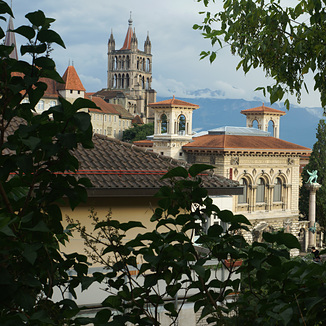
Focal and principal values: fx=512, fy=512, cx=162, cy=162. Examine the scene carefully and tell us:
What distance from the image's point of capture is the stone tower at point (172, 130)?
44.0 m

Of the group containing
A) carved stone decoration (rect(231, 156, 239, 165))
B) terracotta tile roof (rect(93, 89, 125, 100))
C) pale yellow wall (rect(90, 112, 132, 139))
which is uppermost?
terracotta tile roof (rect(93, 89, 125, 100))

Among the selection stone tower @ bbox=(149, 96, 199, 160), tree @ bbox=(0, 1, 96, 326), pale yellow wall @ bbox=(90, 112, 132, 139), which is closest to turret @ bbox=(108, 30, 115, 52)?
pale yellow wall @ bbox=(90, 112, 132, 139)

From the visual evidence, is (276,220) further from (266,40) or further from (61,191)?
(61,191)

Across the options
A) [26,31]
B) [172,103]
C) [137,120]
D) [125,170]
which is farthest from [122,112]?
[26,31]

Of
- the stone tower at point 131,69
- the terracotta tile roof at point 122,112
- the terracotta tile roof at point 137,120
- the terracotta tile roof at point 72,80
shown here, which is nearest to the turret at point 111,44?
the stone tower at point 131,69

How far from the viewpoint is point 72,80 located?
223 ft

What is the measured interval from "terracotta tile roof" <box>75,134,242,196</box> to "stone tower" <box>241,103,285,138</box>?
146 feet

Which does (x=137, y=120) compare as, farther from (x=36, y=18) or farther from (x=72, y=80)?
(x=36, y=18)

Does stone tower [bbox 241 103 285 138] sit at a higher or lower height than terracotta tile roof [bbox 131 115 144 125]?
lower

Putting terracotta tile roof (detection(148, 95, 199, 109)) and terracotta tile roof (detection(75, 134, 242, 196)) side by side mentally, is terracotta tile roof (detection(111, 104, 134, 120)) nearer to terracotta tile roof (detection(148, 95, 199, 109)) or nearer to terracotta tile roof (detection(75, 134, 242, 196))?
terracotta tile roof (detection(148, 95, 199, 109))

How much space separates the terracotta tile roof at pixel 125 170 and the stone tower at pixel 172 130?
34.9 metres

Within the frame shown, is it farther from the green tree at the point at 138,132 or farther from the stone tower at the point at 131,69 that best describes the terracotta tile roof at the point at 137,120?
the stone tower at the point at 131,69

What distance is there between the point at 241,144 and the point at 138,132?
1904 inches

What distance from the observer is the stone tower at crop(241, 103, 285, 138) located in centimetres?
5216
